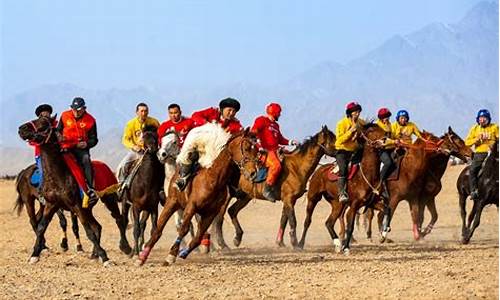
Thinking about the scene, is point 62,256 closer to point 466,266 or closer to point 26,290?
point 26,290

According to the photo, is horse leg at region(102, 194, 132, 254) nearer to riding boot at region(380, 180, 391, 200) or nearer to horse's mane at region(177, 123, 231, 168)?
horse's mane at region(177, 123, 231, 168)

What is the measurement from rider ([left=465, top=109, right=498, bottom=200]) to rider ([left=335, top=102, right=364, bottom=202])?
314 cm

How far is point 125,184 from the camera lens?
17.0m

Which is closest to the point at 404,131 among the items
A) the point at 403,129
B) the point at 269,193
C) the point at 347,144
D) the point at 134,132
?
the point at 403,129

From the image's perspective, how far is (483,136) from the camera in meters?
19.2

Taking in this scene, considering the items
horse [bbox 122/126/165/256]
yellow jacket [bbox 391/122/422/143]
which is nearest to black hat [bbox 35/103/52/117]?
horse [bbox 122/126/165/256]

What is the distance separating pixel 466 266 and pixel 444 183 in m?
26.7

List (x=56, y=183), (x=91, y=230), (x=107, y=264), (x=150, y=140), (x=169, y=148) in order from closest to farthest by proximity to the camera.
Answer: (x=107, y=264)
(x=56, y=183)
(x=91, y=230)
(x=169, y=148)
(x=150, y=140)

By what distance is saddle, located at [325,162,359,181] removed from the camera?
57.1 feet

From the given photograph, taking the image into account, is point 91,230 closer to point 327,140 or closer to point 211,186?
point 211,186

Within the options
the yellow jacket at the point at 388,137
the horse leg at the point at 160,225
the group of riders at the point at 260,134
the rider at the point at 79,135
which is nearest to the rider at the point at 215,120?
the group of riders at the point at 260,134

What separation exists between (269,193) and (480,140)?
4506 millimetres

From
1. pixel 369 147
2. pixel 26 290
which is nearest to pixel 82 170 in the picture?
pixel 26 290

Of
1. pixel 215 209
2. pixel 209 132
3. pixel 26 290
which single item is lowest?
pixel 26 290
